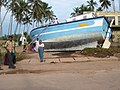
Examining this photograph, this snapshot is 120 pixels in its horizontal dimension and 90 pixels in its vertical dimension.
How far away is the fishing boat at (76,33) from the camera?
2333 centimetres

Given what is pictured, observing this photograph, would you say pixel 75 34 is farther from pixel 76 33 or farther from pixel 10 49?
pixel 10 49

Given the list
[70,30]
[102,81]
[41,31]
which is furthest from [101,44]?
[102,81]

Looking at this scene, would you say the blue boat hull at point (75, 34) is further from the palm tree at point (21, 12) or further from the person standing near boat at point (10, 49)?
the palm tree at point (21, 12)

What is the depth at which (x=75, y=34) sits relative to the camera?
23.9 meters

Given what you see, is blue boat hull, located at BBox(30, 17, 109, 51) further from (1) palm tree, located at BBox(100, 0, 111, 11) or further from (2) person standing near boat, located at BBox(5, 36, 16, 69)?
(1) palm tree, located at BBox(100, 0, 111, 11)

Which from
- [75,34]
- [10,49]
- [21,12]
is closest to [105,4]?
[21,12]

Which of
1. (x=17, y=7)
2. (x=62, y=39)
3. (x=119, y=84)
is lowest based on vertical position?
(x=119, y=84)

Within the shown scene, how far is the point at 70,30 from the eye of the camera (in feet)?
78.5

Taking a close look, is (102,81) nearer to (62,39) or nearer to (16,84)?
(16,84)

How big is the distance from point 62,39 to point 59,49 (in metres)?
1.28

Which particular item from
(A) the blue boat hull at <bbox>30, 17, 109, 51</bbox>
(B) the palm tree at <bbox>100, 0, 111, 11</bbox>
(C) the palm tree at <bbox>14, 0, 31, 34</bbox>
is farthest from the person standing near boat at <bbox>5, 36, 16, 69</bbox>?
(B) the palm tree at <bbox>100, 0, 111, 11</bbox>

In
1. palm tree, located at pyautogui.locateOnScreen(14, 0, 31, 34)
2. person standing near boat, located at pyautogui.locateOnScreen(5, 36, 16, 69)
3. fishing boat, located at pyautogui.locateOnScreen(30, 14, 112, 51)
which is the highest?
palm tree, located at pyautogui.locateOnScreen(14, 0, 31, 34)

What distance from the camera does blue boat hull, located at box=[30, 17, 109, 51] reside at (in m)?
23.3

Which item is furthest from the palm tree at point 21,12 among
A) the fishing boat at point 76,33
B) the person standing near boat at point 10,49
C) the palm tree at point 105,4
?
the person standing near boat at point 10,49
